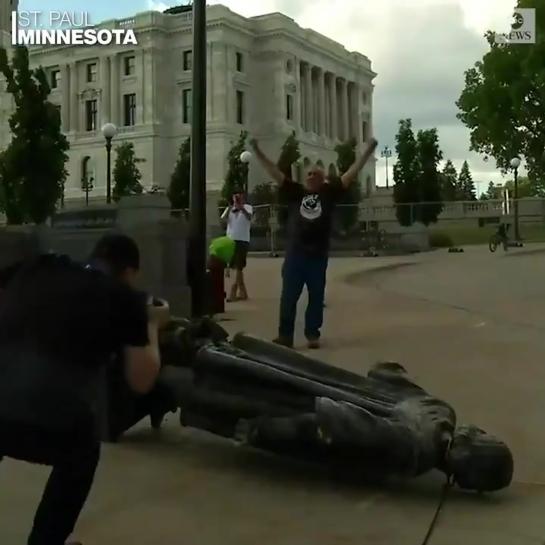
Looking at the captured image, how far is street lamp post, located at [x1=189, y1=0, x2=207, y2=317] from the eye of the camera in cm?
877

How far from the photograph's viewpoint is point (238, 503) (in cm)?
379

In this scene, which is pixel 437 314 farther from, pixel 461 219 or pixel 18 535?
pixel 461 219

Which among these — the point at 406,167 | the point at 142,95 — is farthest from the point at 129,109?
the point at 406,167

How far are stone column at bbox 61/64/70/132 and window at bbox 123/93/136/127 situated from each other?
6831 millimetres

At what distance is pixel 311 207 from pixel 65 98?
3449 inches

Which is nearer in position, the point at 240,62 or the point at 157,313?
the point at 157,313

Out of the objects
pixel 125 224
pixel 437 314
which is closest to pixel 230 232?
pixel 125 224

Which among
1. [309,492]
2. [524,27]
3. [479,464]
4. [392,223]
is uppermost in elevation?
[524,27]

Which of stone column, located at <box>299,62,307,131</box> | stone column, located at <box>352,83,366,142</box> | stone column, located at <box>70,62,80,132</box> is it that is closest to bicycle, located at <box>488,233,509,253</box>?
stone column, located at <box>299,62,307,131</box>

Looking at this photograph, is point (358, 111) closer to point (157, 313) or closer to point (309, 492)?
point (309, 492)

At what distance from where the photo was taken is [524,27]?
47.2m

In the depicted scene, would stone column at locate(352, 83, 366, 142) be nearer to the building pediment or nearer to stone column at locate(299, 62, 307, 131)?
stone column at locate(299, 62, 307, 131)

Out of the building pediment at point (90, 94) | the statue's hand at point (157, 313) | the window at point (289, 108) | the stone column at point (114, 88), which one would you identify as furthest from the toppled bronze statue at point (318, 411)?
the building pediment at point (90, 94)

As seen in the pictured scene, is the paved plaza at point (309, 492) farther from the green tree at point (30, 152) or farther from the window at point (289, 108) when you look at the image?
the window at point (289, 108)
